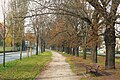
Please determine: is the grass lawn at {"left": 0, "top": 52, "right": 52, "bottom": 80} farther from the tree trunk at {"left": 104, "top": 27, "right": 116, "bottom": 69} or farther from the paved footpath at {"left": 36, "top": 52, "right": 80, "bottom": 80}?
the tree trunk at {"left": 104, "top": 27, "right": 116, "bottom": 69}

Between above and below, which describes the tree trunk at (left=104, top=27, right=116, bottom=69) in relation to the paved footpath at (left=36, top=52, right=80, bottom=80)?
above

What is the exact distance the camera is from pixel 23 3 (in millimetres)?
21531

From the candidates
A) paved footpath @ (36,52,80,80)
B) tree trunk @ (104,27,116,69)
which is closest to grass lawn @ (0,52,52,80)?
paved footpath @ (36,52,80,80)

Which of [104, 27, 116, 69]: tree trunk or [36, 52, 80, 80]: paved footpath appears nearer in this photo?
[36, 52, 80, 80]: paved footpath

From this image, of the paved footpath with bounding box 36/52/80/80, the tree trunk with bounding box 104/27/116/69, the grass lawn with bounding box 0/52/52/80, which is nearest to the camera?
the paved footpath with bounding box 36/52/80/80

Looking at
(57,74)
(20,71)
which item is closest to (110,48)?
(57,74)

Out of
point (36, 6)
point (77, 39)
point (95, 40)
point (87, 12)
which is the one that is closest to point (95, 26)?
point (95, 40)

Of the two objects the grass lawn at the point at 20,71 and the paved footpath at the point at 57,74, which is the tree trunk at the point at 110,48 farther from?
the grass lawn at the point at 20,71

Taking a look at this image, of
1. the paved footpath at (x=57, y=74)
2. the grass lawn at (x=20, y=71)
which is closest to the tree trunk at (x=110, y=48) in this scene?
the paved footpath at (x=57, y=74)

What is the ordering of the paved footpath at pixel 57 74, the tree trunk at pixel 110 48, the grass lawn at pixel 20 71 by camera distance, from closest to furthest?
1. the paved footpath at pixel 57 74
2. the grass lawn at pixel 20 71
3. the tree trunk at pixel 110 48

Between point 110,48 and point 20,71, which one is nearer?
point 20,71

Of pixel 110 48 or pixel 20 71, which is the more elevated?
pixel 110 48

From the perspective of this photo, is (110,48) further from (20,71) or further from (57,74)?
(20,71)

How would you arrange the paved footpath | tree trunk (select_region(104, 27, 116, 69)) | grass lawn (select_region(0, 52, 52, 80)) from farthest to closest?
tree trunk (select_region(104, 27, 116, 69)) → grass lawn (select_region(0, 52, 52, 80)) → the paved footpath
